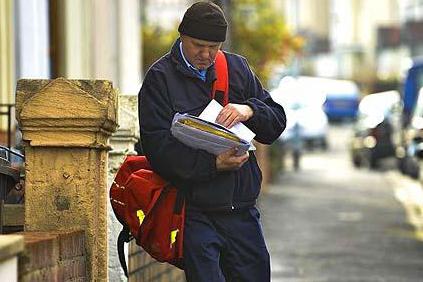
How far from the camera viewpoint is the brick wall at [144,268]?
9.12 metres

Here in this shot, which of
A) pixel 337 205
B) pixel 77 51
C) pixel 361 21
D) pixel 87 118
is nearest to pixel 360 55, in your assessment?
pixel 361 21

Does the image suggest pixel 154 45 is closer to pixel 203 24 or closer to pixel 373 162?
pixel 373 162

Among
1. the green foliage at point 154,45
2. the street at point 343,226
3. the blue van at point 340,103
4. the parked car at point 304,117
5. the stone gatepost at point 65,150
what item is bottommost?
the blue van at point 340,103

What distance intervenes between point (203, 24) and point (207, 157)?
603 millimetres

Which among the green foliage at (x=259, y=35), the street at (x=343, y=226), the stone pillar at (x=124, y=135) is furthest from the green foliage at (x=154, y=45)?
the stone pillar at (x=124, y=135)

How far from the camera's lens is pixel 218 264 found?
6.23 metres

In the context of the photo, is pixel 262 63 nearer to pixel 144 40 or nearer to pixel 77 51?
pixel 144 40

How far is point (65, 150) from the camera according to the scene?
655 cm

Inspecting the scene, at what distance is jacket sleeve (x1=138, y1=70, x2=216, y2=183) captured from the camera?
20.0 ft

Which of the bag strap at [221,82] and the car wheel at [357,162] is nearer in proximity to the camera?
the bag strap at [221,82]

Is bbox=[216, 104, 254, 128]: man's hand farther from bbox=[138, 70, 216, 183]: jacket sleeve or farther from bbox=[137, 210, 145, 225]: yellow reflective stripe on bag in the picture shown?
bbox=[137, 210, 145, 225]: yellow reflective stripe on bag

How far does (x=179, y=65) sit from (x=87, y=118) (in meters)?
0.59

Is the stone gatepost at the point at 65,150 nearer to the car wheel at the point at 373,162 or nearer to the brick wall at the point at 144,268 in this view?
the brick wall at the point at 144,268

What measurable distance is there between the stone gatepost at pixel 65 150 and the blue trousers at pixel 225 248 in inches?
Result: 24.6
